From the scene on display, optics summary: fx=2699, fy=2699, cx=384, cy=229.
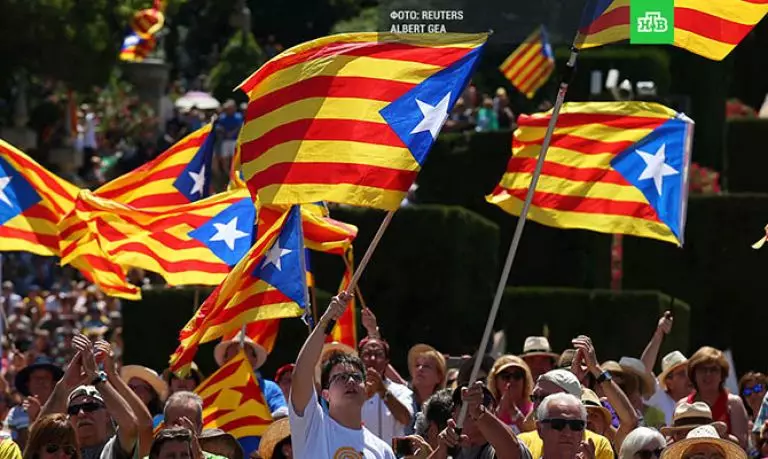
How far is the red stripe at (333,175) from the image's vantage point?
552 inches

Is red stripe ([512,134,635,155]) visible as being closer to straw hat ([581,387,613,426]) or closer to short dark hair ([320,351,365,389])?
straw hat ([581,387,613,426])

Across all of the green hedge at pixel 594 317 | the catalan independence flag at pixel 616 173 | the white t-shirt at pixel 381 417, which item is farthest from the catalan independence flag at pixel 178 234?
the green hedge at pixel 594 317

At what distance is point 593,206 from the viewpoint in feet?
A: 58.1

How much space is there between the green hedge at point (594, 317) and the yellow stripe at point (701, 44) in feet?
37.7

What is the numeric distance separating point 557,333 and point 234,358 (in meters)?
11.2

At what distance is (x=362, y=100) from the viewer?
14461 mm

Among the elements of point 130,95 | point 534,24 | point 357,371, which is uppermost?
point 357,371

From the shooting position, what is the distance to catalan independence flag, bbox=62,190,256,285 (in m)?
18.8

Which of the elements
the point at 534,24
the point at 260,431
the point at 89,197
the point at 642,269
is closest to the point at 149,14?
the point at 642,269

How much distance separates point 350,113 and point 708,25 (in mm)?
2068

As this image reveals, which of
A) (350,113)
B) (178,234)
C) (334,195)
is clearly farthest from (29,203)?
(334,195)

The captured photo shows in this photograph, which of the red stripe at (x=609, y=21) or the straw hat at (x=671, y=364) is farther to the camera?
the straw hat at (x=671, y=364)

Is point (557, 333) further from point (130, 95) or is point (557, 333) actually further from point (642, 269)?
point (130, 95)

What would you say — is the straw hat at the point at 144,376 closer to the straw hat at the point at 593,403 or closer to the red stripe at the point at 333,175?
the red stripe at the point at 333,175
